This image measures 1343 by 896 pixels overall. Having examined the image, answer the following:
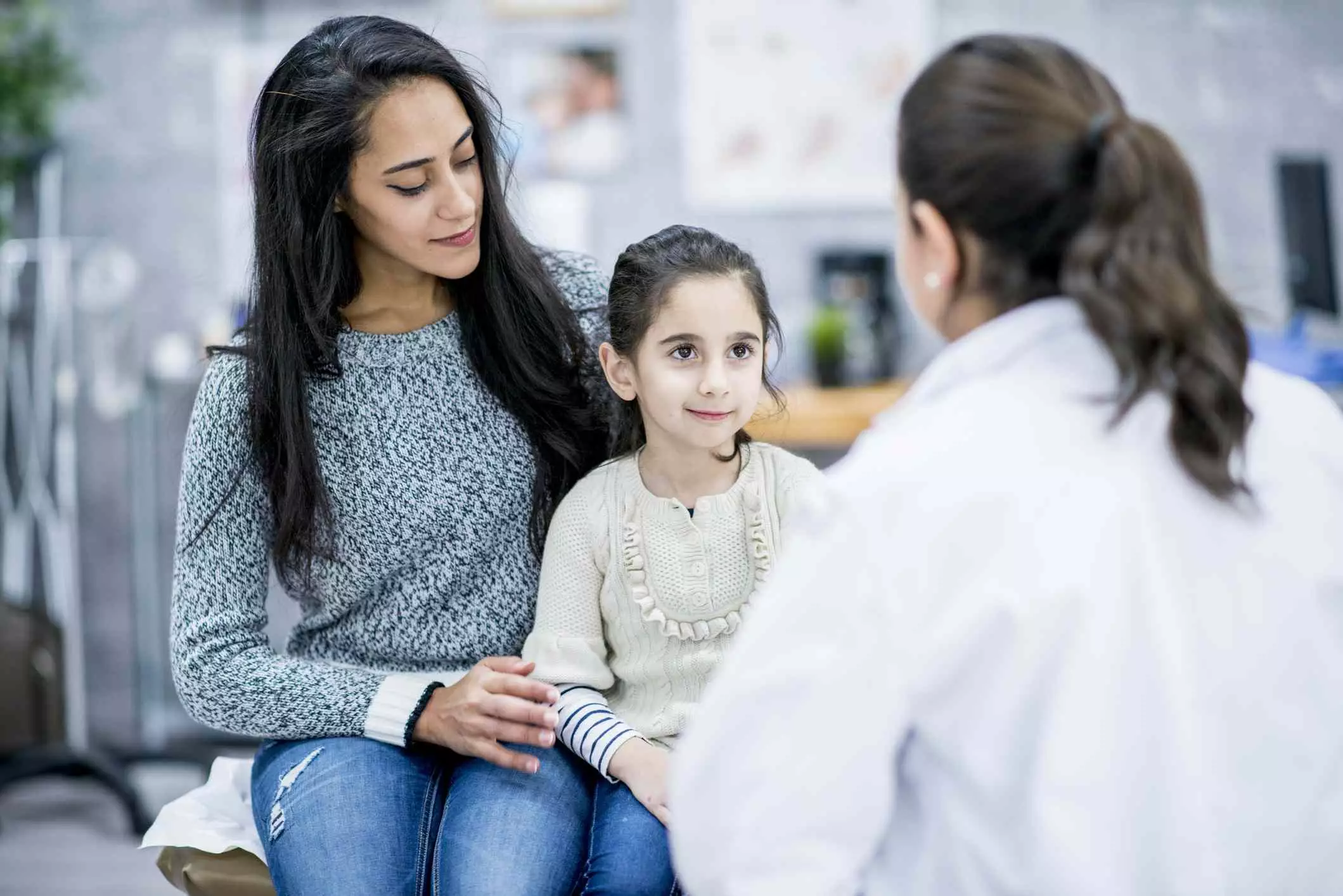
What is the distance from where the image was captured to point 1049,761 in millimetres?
822

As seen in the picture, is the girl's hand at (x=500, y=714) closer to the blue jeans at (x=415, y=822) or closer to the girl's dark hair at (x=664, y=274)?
the blue jeans at (x=415, y=822)

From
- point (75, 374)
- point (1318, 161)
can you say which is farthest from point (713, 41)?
point (75, 374)

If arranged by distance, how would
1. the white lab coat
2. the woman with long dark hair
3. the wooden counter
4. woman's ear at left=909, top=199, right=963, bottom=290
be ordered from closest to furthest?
the white lab coat, woman's ear at left=909, top=199, right=963, bottom=290, the woman with long dark hair, the wooden counter

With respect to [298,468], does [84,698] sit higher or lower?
lower

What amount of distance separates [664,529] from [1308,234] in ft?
7.59

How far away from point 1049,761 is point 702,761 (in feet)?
0.74

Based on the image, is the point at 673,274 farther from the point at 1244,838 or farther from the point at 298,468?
the point at 1244,838

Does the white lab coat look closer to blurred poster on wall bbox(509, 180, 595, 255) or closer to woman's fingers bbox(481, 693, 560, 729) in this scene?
woman's fingers bbox(481, 693, 560, 729)

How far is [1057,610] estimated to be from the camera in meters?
0.81

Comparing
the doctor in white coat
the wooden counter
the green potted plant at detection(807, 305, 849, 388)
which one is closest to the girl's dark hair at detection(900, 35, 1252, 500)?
the doctor in white coat

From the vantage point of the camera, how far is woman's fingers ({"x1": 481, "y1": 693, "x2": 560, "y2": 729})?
126 cm

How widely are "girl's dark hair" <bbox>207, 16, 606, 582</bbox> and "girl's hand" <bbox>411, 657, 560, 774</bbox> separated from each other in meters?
0.23

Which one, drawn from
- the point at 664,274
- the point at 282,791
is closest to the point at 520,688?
the point at 282,791

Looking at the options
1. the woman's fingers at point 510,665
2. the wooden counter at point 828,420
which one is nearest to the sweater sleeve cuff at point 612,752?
the woman's fingers at point 510,665
